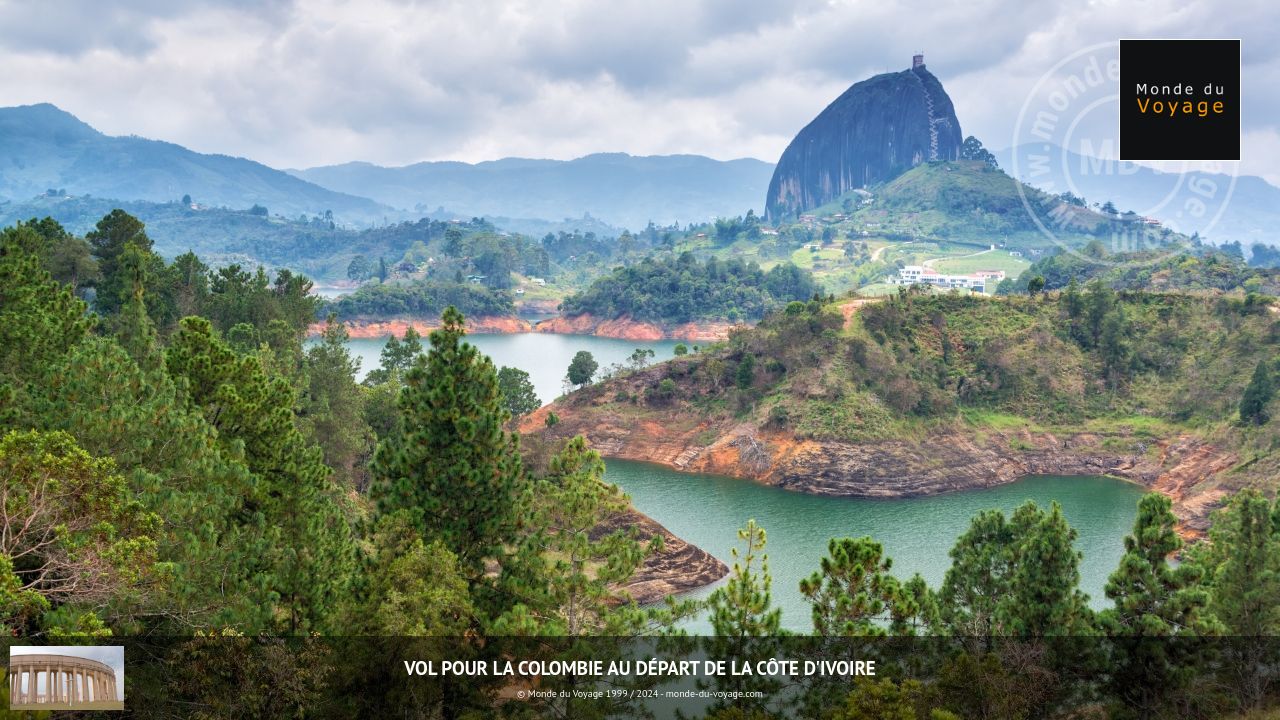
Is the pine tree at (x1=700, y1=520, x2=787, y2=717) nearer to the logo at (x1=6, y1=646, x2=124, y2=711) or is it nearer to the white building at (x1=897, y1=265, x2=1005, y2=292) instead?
the logo at (x1=6, y1=646, x2=124, y2=711)

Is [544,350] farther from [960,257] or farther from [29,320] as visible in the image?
[29,320]

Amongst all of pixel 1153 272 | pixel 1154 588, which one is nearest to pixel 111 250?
pixel 1154 588

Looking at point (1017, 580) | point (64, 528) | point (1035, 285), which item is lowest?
point (1017, 580)

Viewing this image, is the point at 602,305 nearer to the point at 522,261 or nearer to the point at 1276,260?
the point at 522,261

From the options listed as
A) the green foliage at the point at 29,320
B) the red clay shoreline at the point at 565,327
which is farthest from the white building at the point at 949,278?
the green foliage at the point at 29,320

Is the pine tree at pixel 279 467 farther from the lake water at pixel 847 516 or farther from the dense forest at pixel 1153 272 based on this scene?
the dense forest at pixel 1153 272

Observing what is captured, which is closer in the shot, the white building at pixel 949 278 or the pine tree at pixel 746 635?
the pine tree at pixel 746 635
